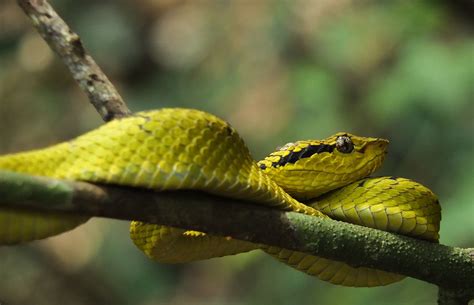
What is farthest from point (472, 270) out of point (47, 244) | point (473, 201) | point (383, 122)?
point (47, 244)

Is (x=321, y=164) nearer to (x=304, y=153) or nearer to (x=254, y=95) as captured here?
(x=304, y=153)

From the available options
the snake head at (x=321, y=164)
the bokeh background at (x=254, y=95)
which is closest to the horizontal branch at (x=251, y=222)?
the snake head at (x=321, y=164)

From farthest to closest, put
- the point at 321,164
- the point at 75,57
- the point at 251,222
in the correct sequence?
the point at 321,164 → the point at 75,57 → the point at 251,222

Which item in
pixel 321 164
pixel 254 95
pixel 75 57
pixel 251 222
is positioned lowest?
pixel 251 222

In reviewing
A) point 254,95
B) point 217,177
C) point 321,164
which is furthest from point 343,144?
point 254,95

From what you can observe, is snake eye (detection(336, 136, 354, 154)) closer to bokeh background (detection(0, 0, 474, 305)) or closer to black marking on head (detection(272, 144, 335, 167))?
black marking on head (detection(272, 144, 335, 167))

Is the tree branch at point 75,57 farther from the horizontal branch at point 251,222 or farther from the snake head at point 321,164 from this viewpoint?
the snake head at point 321,164
